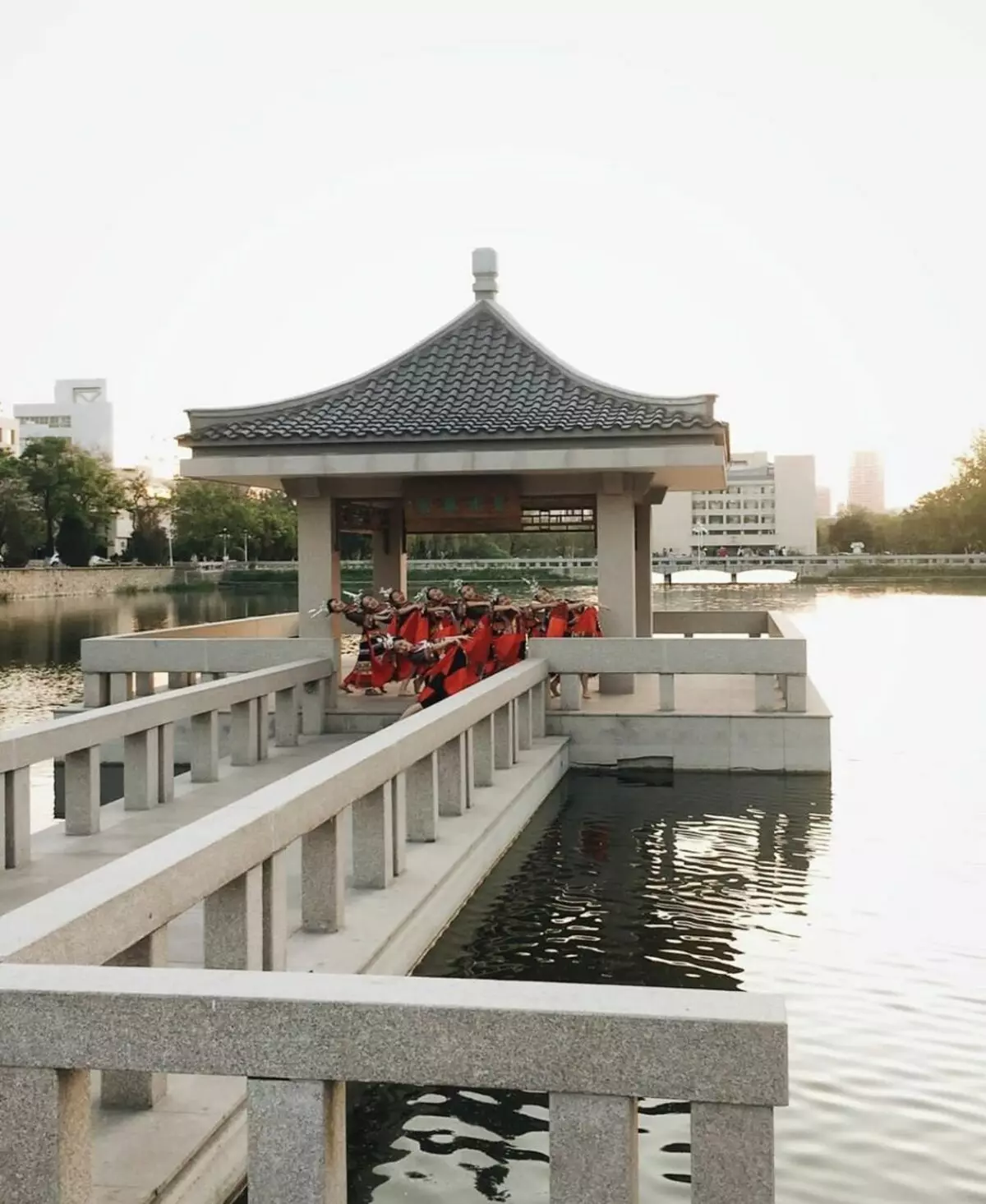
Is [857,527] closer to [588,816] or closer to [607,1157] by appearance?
[588,816]

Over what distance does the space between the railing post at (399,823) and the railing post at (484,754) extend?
9.17ft

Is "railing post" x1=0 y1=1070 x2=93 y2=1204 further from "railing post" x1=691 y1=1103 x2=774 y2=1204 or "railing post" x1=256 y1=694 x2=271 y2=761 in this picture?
"railing post" x1=256 y1=694 x2=271 y2=761

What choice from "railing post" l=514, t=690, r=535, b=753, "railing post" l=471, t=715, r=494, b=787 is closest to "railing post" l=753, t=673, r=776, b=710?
"railing post" l=514, t=690, r=535, b=753

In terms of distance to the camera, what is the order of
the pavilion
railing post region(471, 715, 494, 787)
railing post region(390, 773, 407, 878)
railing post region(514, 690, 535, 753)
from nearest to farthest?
railing post region(390, 773, 407, 878) < railing post region(471, 715, 494, 787) < railing post region(514, 690, 535, 753) < the pavilion

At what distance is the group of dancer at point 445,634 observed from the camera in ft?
42.0

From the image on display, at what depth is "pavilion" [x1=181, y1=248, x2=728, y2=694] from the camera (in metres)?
14.6

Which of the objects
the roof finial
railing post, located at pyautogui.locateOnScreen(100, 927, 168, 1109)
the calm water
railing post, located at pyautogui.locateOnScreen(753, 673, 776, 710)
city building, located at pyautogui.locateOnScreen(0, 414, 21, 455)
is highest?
city building, located at pyautogui.locateOnScreen(0, 414, 21, 455)

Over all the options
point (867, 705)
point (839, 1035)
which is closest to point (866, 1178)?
point (839, 1035)

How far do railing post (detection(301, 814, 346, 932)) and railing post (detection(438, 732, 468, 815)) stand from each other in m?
2.97

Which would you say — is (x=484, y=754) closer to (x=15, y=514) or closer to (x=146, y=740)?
(x=146, y=740)

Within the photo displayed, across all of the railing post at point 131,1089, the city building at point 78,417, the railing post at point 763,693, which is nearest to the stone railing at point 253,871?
the railing post at point 131,1089

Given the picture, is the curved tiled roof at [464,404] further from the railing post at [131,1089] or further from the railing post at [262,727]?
the railing post at [131,1089]

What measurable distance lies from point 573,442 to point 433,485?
221cm

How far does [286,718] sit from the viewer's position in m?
12.8
